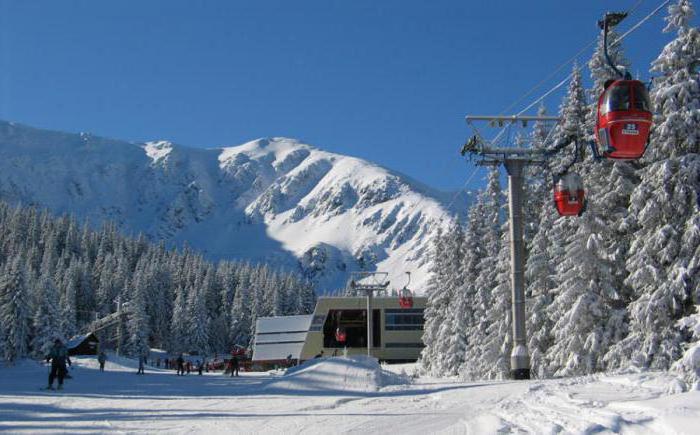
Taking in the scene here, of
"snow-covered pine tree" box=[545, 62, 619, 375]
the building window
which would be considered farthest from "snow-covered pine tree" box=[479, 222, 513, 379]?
the building window

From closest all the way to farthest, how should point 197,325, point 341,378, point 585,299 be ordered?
point 341,378 → point 585,299 → point 197,325

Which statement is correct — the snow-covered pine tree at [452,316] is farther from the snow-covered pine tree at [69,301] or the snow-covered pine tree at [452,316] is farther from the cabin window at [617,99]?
the snow-covered pine tree at [69,301]

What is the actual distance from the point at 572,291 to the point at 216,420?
55.6 ft

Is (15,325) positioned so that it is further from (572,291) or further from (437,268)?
(572,291)

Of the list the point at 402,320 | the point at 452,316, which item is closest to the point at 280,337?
the point at 402,320

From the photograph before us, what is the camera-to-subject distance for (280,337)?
89438mm

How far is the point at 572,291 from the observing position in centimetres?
2609

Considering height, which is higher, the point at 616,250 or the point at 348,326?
the point at 616,250

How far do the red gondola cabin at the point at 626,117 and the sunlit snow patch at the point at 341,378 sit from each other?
26.7 ft

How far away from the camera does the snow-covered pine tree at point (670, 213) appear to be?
2058 cm

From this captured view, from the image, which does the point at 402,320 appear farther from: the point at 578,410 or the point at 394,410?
the point at 578,410

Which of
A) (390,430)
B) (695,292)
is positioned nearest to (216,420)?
(390,430)

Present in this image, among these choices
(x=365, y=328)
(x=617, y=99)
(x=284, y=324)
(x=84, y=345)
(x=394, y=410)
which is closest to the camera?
(x=394, y=410)

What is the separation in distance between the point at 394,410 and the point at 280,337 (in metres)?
77.9
